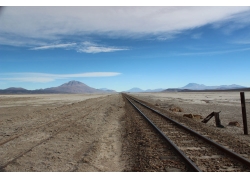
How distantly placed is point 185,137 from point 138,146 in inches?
84.4

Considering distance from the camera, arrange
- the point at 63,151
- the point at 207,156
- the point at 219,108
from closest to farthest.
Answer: the point at 207,156 → the point at 63,151 → the point at 219,108

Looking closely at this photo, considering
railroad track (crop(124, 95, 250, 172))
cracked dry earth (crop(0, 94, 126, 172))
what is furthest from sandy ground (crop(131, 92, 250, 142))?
cracked dry earth (crop(0, 94, 126, 172))

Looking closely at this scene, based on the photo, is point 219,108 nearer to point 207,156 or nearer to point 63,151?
point 207,156

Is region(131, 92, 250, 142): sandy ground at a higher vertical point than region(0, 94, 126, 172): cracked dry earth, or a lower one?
lower

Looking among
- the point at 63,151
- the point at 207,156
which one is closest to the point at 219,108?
the point at 207,156

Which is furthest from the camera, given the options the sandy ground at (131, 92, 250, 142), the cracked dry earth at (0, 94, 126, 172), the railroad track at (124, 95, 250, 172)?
the sandy ground at (131, 92, 250, 142)

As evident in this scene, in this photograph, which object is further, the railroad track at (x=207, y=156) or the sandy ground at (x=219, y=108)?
the sandy ground at (x=219, y=108)

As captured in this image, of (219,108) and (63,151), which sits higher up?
(63,151)

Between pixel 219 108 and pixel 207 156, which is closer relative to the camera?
pixel 207 156

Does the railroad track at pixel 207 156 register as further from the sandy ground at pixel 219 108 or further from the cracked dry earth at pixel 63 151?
the sandy ground at pixel 219 108

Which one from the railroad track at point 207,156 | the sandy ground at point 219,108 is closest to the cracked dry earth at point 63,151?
the railroad track at point 207,156

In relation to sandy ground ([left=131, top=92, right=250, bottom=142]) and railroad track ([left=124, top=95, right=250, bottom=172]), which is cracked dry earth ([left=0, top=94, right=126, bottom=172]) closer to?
railroad track ([left=124, top=95, right=250, bottom=172])

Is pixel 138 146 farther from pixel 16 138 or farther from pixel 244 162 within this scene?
pixel 16 138
